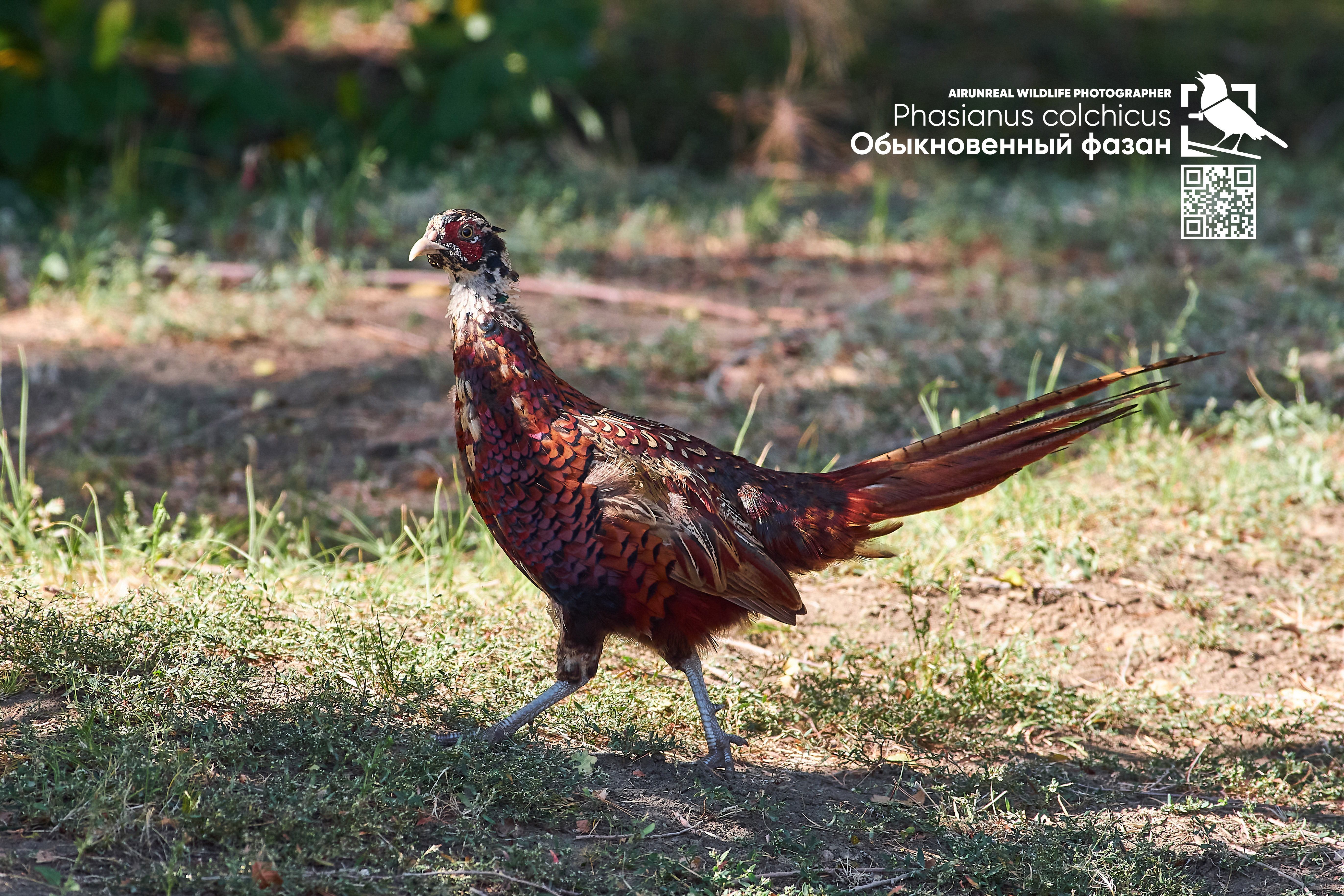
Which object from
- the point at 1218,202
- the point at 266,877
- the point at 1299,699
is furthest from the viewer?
the point at 1218,202

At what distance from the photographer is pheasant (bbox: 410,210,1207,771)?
3105 millimetres

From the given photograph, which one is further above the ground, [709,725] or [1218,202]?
[1218,202]

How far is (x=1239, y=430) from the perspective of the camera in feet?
Answer: 16.5

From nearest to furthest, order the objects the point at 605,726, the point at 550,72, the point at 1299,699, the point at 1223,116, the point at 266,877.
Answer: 1. the point at 266,877
2. the point at 605,726
3. the point at 1299,699
4. the point at 550,72
5. the point at 1223,116

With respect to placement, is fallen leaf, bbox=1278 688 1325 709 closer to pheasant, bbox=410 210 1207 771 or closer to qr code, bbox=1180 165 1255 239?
pheasant, bbox=410 210 1207 771

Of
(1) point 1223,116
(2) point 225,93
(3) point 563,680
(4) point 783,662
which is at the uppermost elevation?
(1) point 1223,116

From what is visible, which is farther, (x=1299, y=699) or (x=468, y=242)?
(x=1299, y=699)

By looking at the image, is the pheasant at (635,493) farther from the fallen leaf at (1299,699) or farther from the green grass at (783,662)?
the fallen leaf at (1299,699)

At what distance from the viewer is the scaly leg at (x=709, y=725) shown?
3.26m

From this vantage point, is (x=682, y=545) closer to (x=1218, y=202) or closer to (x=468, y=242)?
(x=468, y=242)

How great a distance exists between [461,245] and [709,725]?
1417 mm

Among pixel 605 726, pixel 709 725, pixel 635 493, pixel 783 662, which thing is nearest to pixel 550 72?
pixel 783 662

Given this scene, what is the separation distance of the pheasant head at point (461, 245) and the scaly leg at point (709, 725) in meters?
1.18

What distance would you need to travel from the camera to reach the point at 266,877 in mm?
2488
